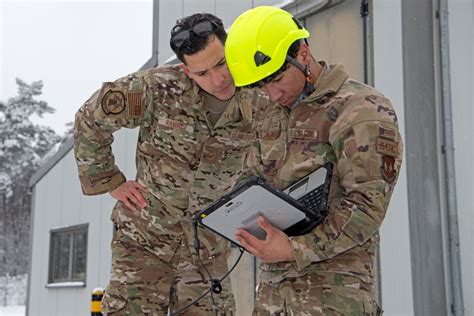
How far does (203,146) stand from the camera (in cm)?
288

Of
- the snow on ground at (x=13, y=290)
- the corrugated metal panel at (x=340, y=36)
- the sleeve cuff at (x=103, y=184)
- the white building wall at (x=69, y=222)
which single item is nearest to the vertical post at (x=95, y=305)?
the sleeve cuff at (x=103, y=184)

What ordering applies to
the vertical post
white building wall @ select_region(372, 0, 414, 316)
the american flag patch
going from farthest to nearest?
1. the vertical post
2. white building wall @ select_region(372, 0, 414, 316)
3. the american flag patch

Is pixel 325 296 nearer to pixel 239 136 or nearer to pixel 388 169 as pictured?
pixel 388 169

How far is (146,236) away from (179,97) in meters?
0.60

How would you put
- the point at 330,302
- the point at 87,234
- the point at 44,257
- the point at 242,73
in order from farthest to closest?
the point at 44,257 → the point at 87,234 → the point at 242,73 → the point at 330,302

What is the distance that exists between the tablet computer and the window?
26.0 feet

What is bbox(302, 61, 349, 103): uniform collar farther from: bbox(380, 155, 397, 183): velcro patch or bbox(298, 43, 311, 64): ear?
bbox(380, 155, 397, 183): velcro patch

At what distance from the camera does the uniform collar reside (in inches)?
80.6

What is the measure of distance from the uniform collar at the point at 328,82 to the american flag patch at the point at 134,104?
37.6 inches

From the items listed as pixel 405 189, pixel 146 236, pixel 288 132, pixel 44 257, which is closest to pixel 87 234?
pixel 44 257

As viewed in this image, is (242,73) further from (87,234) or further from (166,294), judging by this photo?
(87,234)

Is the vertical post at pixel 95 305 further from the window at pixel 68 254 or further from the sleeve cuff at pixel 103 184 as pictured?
the window at pixel 68 254

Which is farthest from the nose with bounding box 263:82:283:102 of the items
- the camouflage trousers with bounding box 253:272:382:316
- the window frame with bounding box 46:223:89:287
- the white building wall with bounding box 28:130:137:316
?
the window frame with bounding box 46:223:89:287

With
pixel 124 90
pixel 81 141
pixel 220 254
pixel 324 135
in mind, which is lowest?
pixel 220 254
